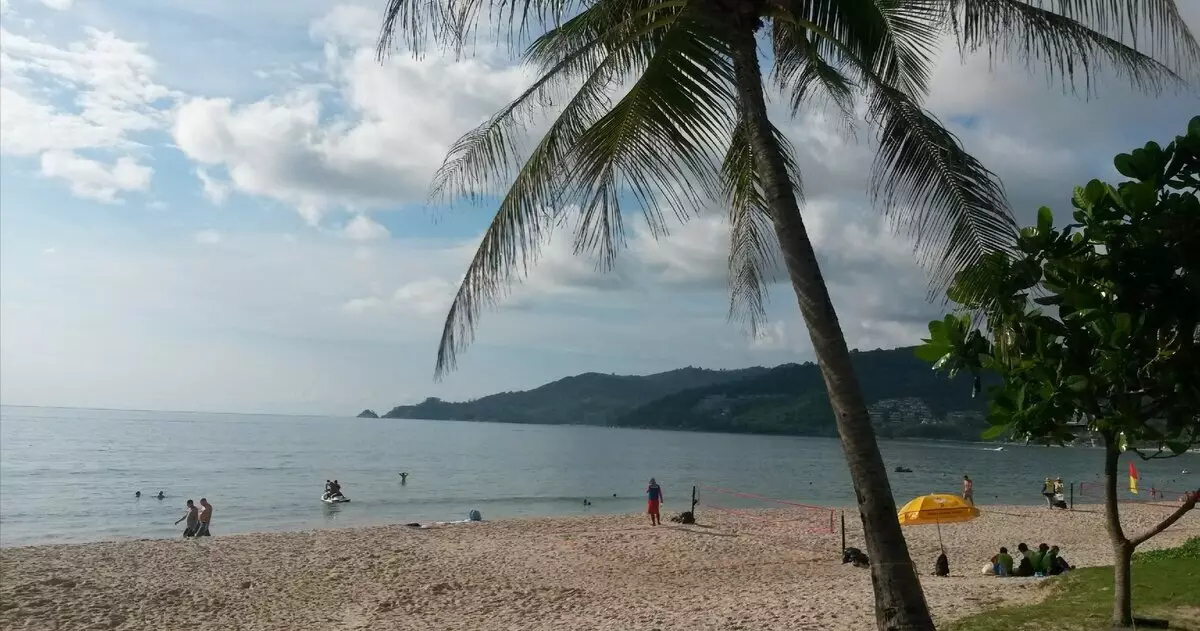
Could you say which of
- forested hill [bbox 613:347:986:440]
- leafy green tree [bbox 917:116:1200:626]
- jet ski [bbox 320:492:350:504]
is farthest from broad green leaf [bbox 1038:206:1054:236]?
forested hill [bbox 613:347:986:440]

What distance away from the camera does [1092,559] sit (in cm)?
1534

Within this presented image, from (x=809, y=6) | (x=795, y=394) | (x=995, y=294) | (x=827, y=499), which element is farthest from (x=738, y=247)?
(x=795, y=394)

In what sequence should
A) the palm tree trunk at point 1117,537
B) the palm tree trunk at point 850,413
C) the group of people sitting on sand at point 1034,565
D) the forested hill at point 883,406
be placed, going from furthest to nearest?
the forested hill at point 883,406 → the group of people sitting on sand at point 1034,565 → the palm tree trunk at point 1117,537 → the palm tree trunk at point 850,413

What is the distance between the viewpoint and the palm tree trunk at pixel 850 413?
4410 mm

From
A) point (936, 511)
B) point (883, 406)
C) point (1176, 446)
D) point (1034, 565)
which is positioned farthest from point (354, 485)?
point (883, 406)

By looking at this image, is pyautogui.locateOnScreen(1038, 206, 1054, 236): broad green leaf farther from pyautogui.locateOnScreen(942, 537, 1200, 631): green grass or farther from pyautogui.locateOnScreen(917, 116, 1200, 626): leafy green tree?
pyautogui.locateOnScreen(942, 537, 1200, 631): green grass

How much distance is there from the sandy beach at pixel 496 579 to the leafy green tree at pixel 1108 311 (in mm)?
4447

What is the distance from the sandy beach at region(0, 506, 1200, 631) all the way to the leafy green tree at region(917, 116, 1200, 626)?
14.6ft

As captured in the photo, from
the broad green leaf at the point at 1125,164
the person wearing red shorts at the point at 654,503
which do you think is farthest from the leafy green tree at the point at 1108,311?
the person wearing red shorts at the point at 654,503

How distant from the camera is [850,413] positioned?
4551 mm

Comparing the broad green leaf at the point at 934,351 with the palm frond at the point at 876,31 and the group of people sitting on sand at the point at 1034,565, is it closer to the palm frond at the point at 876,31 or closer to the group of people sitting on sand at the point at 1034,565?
the palm frond at the point at 876,31

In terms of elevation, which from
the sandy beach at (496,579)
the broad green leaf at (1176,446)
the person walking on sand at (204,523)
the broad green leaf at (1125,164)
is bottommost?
the person walking on sand at (204,523)

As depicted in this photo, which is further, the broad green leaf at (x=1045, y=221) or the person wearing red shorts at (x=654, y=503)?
the person wearing red shorts at (x=654, y=503)

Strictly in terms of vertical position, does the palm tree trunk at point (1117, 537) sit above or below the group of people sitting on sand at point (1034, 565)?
above
